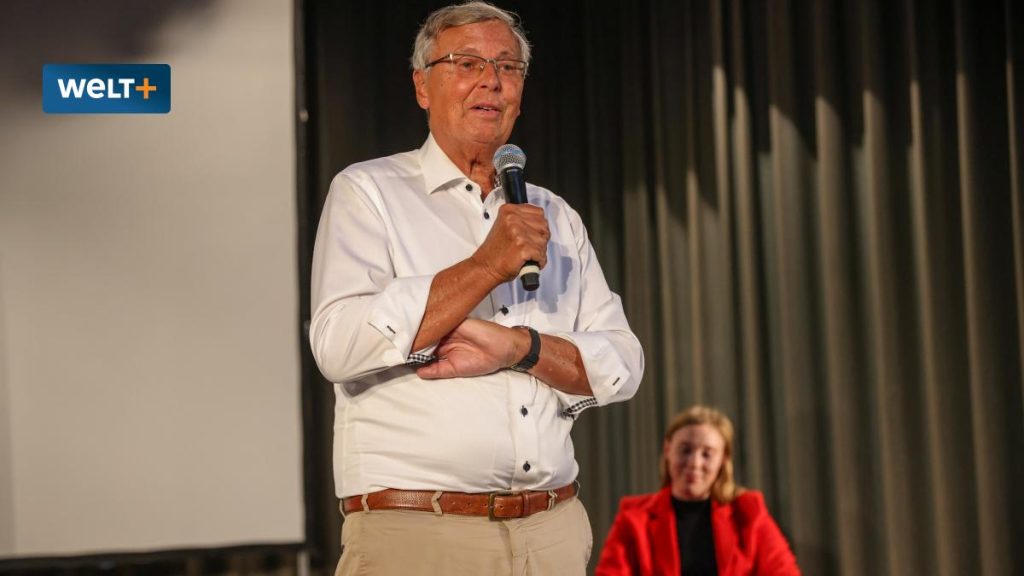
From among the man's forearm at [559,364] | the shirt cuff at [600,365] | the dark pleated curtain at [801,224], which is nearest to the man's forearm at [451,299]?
the man's forearm at [559,364]

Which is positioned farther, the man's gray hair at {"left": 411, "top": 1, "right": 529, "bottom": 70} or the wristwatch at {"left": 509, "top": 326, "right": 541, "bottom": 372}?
the man's gray hair at {"left": 411, "top": 1, "right": 529, "bottom": 70}

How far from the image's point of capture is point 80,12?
150 inches

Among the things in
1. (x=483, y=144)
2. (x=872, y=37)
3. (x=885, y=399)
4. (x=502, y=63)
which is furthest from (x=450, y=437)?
(x=872, y=37)

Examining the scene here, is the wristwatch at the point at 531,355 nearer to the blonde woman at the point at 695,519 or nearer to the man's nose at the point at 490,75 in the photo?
the man's nose at the point at 490,75

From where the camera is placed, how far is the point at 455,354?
1.66m

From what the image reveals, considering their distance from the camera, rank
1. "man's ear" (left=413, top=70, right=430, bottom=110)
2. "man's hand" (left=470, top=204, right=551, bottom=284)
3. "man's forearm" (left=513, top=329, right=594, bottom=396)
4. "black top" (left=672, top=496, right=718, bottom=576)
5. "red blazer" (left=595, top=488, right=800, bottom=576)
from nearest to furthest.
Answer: "man's hand" (left=470, top=204, right=551, bottom=284), "man's forearm" (left=513, top=329, right=594, bottom=396), "man's ear" (left=413, top=70, right=430, bottom=110), "red blazer" (left=595, top=488, right=800, bottom=576), "black top" (left=672, top=496, right=718, bottom=576)

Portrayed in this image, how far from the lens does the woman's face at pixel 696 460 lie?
4.05m

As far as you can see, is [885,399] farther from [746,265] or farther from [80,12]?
[80,12]

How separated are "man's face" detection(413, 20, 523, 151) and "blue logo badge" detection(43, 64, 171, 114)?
2.29m

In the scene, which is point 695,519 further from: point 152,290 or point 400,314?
point 400,314

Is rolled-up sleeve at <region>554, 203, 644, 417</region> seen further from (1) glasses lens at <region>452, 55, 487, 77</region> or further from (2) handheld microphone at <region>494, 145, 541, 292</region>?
(1) glasses lens at <region>452, 55, 487, 77</region>

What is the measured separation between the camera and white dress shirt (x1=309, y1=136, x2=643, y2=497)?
1625 mm

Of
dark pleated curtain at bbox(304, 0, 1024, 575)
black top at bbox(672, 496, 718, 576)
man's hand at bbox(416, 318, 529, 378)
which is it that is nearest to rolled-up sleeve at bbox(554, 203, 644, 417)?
man's hand at bbox(416, 318, 529, 378)

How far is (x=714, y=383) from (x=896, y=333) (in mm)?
893
